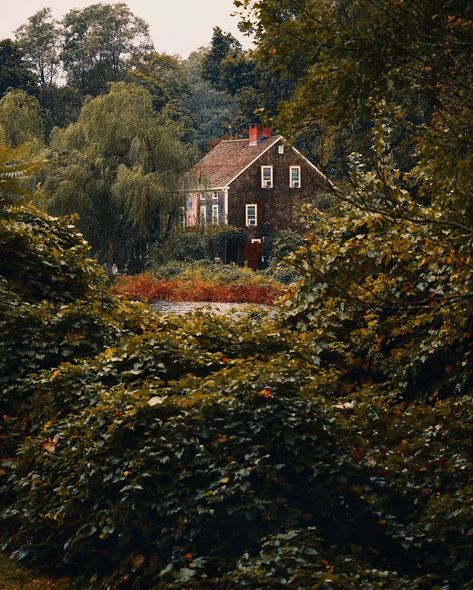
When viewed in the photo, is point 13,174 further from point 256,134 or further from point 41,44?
point 41,44

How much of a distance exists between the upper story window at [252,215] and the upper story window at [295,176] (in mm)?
2581

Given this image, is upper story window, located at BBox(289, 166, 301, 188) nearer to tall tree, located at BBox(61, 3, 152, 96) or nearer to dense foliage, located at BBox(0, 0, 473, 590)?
tall tree, located at BBox(61, 3, 152, 96)

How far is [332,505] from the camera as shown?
7.52 m

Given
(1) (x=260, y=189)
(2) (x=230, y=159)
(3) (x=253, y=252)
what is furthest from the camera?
(2) (x=230, y=159)

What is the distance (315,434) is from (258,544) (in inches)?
42.0

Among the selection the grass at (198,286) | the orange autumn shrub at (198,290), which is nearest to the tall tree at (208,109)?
the grass at (198,286)

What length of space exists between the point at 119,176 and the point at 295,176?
19.9 meters

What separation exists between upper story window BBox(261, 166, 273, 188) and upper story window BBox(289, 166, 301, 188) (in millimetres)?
1182

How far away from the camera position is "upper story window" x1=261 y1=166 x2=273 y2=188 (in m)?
62.8

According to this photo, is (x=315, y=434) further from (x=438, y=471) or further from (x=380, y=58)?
(x=380, y=58)

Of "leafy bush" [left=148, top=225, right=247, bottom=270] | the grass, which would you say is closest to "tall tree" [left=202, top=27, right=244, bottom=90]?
"leafy bush" [left=148, top=225, right=247, bottom=270]

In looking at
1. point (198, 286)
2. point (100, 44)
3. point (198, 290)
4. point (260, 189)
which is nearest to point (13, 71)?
point (100, 44)

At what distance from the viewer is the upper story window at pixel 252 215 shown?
204ft

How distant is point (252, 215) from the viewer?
62406 millimetres
